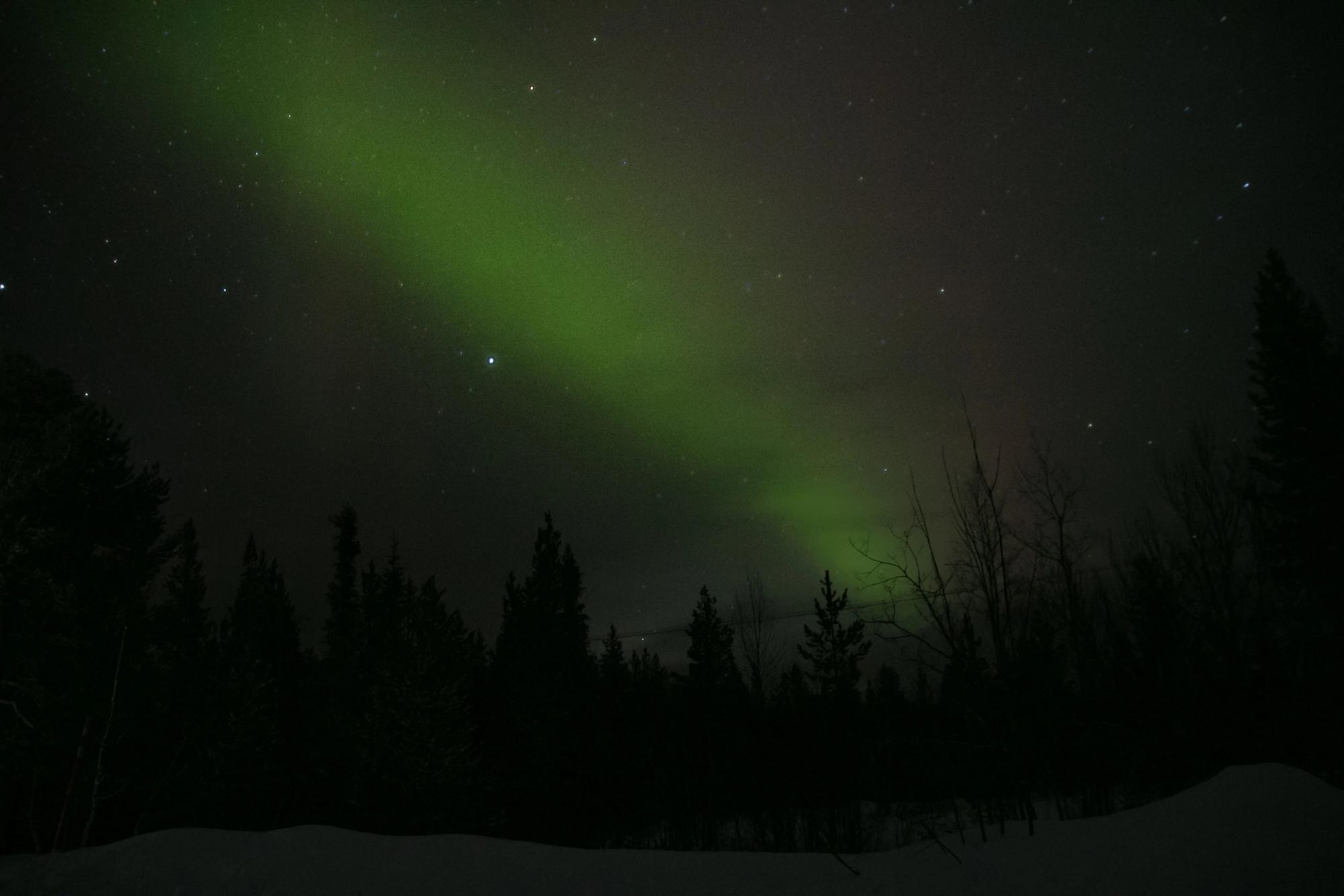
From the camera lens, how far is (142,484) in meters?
19.8

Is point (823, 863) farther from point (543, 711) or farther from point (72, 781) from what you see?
point (543, 711)

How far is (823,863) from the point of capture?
8930 mm

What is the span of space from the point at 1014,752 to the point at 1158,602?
16.6m

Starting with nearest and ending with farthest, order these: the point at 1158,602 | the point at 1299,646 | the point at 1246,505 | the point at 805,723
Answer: the point at 1299,646 → the point at 1158,602 → the point at 1246,505 → the point at 805,723

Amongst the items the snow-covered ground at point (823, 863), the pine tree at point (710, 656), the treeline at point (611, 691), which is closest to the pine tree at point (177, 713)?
the treeline at point (611, 691)

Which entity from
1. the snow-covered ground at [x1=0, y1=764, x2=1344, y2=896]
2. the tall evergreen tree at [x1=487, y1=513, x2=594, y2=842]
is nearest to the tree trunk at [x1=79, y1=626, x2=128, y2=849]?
the snow-covered ground at [x1=0, y1=764, x2=1344, y2=896]

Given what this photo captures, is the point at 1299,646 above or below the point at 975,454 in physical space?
below

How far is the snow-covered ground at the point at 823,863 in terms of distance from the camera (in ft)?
21.3

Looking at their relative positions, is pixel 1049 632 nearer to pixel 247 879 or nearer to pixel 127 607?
pixel 247 879

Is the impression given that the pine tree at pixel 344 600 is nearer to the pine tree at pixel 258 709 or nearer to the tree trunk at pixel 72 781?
the pine tree at pixel 258 709

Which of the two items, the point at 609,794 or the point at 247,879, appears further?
the point at 609,794

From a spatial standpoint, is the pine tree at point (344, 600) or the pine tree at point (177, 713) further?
the pine tree at point (344, 600)

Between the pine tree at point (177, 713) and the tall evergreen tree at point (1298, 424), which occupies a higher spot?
the tall evergreen tree at point (1298, 424)

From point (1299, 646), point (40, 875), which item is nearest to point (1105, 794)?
point (1299, 646)
